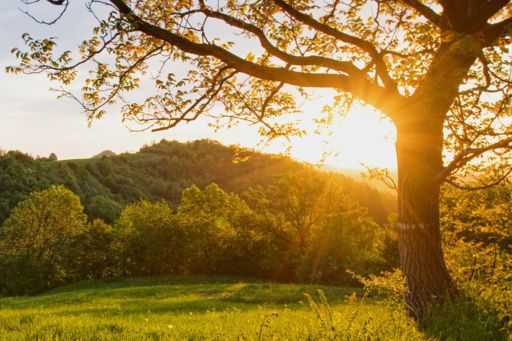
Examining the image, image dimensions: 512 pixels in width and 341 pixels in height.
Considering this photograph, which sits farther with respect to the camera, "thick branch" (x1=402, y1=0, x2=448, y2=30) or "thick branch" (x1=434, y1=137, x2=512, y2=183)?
"thick branch" (x1=402, y1=0, x2=448, y2=30)

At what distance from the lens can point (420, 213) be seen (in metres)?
8.60

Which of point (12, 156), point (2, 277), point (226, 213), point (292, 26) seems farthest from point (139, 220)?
point (12, 156)

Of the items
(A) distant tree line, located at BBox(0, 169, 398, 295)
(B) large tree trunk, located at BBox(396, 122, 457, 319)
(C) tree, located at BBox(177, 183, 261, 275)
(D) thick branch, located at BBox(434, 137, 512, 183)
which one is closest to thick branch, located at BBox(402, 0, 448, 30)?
(B) large tree trunk, located at BBox(396, 122, 457, 319)

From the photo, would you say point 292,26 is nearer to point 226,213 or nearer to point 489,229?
point 489,229

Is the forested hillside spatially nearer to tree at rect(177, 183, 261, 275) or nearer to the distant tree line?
the distant tree line

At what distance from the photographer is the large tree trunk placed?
8266mm

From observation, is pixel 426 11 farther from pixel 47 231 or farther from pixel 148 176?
pixel 148 176

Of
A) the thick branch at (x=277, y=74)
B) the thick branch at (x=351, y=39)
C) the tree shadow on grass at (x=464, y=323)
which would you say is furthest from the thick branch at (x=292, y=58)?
the tree shadow on grass at (x=464, y=323)

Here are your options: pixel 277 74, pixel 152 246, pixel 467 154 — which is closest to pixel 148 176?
pixel 152 246

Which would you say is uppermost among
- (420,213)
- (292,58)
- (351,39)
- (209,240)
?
(351,39)

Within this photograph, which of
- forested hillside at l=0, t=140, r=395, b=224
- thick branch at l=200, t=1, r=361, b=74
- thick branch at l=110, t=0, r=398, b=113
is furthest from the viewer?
forested hillside at l=0, t=140, r=395, b=224

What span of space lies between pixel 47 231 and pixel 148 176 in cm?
10574

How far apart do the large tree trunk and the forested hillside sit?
143ft

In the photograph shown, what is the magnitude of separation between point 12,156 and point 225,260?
7826 centimetres
